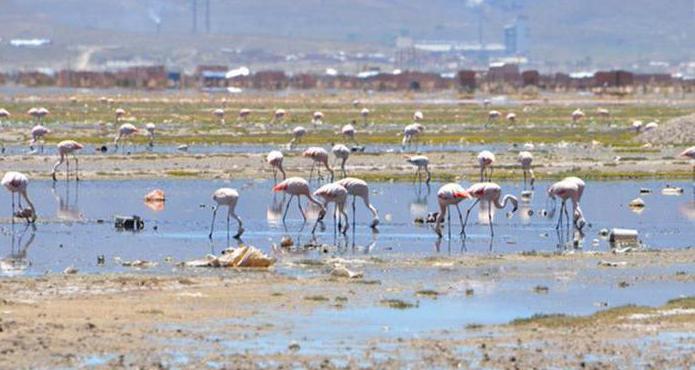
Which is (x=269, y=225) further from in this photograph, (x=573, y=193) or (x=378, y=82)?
(x=378, y=82)

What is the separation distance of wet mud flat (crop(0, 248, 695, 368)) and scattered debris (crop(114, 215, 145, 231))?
15.7 feet

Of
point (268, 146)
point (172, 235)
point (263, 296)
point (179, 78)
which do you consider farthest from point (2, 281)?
point (179, 78)

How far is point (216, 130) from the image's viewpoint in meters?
61.1

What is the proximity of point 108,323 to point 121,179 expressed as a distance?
20.8 metres

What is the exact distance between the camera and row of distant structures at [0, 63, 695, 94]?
130 m

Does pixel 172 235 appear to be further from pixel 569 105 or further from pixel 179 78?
pixel 179 78

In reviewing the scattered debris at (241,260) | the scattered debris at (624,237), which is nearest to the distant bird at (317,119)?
the scattered debris at (624,237)

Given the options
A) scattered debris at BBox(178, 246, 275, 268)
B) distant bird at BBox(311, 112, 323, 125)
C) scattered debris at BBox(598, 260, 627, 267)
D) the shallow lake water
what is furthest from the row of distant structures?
scattered debris at BBox(178, 246, 275, 268)

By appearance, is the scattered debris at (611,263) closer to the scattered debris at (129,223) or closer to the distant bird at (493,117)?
the scattered debris at (129,223)

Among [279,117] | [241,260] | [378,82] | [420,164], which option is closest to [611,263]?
[241,260]

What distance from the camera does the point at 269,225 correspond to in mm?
29562

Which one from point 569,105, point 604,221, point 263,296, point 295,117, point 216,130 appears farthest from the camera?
point 569,105

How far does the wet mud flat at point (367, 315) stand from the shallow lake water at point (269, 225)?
71.7 inches

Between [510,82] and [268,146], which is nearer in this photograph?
[268,146]
